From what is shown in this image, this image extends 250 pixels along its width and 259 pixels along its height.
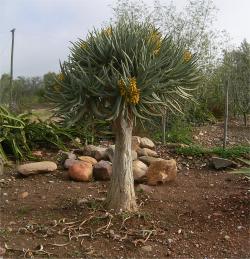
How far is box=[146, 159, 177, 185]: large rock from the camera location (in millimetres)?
6539

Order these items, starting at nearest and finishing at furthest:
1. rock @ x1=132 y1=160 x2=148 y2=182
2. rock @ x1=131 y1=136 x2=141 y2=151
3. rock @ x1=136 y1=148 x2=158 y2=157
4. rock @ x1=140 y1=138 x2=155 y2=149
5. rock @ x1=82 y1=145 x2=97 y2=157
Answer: rock @ x1=132 y1=160 x2=148 y2=182 → rock @ x1=82 y1=145 x2=97 y2=157 → rock @ x1=136 y1=148 x2=158 y2=157 → rock @ x1=131 y1=136 x2=141 y2=151 → rock @ x1=140 y1=138 x2=155 y2=149

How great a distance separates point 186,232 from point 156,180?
1.69m

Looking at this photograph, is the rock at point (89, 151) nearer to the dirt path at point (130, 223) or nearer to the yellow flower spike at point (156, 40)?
the dirt path at point (130, 223)

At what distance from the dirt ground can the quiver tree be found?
374mm

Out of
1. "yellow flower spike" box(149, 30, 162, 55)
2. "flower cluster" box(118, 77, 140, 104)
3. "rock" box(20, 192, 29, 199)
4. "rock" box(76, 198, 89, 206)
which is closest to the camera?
"flower cluster" box(118, 77, 140, 104)

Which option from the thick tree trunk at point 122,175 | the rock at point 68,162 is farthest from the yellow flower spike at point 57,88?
the rock at point 68,162

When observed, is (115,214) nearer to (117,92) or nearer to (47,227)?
(47,227)

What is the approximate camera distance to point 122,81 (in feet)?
15.4

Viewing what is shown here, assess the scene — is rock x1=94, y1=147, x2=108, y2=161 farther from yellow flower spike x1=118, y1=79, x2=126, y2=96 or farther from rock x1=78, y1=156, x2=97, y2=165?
yellow flower spike x1=118, y1=79, x2=126, y2=96

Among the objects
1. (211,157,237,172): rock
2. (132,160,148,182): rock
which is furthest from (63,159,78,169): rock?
(211,157,237,172): rock

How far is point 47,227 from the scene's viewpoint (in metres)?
4.92

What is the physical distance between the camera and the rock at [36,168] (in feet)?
22.8

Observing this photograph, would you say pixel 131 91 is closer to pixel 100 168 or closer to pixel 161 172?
pixel 161 172

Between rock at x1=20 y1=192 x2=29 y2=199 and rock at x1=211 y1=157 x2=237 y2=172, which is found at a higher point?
rock at x1=211 y1=157 x2=237 y2=172
